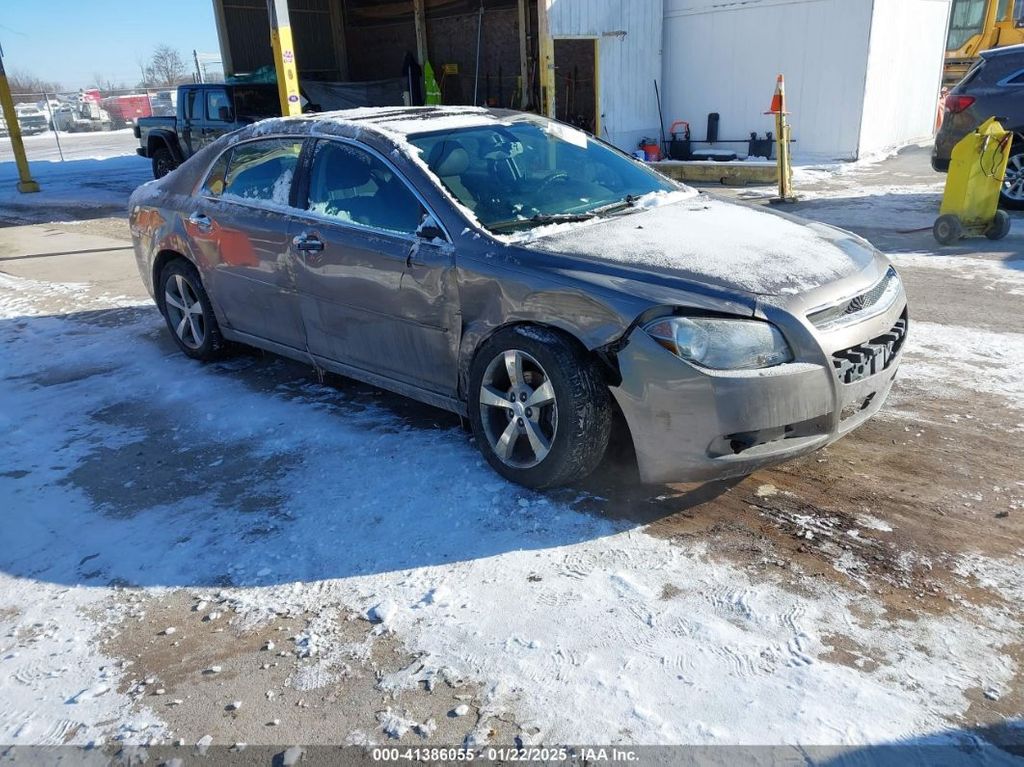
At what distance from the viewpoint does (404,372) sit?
14.1 ft

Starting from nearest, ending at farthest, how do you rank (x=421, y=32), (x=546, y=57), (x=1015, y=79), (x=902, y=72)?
(x=1015, y=79), (x=546, y=57), (x=902, y=72), (x=421, y=32)

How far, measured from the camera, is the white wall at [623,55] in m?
14.8

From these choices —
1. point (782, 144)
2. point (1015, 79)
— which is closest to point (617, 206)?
point (782, 144)

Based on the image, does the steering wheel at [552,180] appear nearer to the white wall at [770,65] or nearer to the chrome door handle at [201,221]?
the chrome door handle at [201,221]

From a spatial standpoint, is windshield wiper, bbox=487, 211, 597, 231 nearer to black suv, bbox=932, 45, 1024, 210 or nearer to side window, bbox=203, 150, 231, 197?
side window, bbox=203, 150, 231, 197

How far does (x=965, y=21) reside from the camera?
22.5 metres

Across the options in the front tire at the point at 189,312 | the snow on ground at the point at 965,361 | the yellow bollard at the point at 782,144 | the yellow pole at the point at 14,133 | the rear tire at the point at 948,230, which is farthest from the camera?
the yellow pole at the point at 14,133

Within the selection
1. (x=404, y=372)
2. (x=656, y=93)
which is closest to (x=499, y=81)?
(x=656, y=93)

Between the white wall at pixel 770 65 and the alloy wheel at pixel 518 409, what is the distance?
45.2 feet

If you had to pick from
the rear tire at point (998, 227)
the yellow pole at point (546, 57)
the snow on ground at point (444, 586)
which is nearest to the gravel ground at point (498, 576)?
the snow on ground at point (444, 586)

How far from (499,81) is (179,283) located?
47.9 ft

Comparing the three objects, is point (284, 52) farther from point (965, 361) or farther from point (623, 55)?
point (965, 361)

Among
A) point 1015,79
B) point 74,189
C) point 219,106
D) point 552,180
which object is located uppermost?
point 219,106

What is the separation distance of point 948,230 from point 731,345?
628 centimetres
